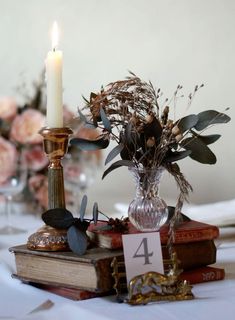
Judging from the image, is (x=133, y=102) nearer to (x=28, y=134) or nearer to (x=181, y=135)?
(x=181, y=135)

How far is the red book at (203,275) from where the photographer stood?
0.81 m

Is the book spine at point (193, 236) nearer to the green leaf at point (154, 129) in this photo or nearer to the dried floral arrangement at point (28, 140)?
the green leaf at point (154, 129)

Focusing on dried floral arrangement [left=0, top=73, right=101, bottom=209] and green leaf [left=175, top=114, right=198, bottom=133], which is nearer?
green leaf [left=175, top=114, right=198, bottom=133]

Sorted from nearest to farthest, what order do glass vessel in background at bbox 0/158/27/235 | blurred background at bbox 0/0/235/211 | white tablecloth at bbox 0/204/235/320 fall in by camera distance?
white tablecloth at bbox 0/204/235/320 → glass vessel in background at bbox 0/158/27/235 → blurred background at bbox 0/0/235/211

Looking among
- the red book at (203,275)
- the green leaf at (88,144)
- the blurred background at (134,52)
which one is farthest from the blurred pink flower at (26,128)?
the red book at (203,275)

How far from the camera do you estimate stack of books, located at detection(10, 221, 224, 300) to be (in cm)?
73

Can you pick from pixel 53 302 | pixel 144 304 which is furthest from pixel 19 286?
pixel 144 304

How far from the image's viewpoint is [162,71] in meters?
2.13

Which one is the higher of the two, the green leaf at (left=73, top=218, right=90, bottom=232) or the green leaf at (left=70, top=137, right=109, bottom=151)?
the green leaf at (left=70, top=137, right=109, bottom=151)

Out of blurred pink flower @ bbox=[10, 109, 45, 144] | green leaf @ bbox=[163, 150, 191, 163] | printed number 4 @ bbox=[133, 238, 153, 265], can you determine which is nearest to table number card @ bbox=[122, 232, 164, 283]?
printed number 4 @ bbox=[133, 238, 153, 265]

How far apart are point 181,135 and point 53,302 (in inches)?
10.8

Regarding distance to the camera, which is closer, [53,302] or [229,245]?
[53,302]

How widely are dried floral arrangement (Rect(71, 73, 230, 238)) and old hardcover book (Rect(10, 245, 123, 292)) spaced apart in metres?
0.13

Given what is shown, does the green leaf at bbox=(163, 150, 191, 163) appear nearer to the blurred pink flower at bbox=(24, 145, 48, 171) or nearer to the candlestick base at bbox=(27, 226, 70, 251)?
the candlestick base at bbox=(27, 226, 70, 251)
